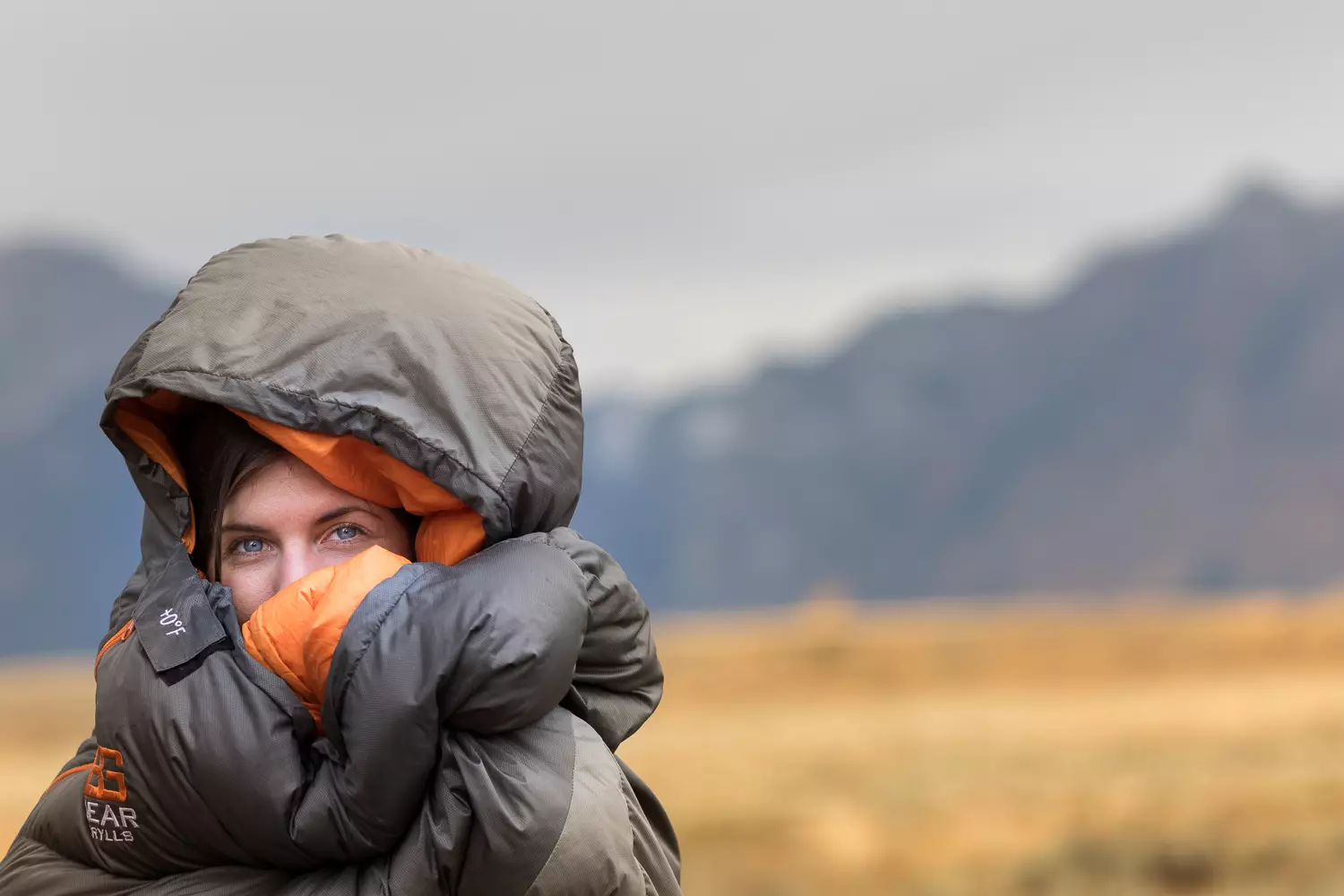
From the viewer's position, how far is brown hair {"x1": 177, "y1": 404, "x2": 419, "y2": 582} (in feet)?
7.77

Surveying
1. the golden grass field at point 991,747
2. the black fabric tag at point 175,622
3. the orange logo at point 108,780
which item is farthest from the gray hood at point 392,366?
the golden grass field at point 991,747

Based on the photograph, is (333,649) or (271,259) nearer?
(333,649)

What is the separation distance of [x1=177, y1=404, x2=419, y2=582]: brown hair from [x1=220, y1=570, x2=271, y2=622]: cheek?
8 cm

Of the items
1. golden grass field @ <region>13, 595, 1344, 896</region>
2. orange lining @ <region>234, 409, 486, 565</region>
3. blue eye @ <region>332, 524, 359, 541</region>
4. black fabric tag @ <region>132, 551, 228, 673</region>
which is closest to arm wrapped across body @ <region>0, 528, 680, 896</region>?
black fabric tag @ <region>132, 551, 228, 673</region>

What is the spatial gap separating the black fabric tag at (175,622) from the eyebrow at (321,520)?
0.11m

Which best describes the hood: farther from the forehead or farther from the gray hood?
the forehead

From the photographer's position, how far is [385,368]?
7.25 feet

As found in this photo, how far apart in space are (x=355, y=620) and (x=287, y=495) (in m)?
0.39

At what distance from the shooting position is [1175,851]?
1114cm

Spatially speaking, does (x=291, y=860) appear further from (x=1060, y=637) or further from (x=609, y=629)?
(x=1060, y=637)

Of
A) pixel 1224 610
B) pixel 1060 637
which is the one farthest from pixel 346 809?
pixel 1224 610

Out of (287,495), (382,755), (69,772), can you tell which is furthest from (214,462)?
(382,755)

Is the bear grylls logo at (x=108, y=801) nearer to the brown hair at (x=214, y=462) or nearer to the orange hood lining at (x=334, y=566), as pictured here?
the orange hood lining at (x=334, y=566)

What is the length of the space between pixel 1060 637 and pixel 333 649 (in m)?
24.1
